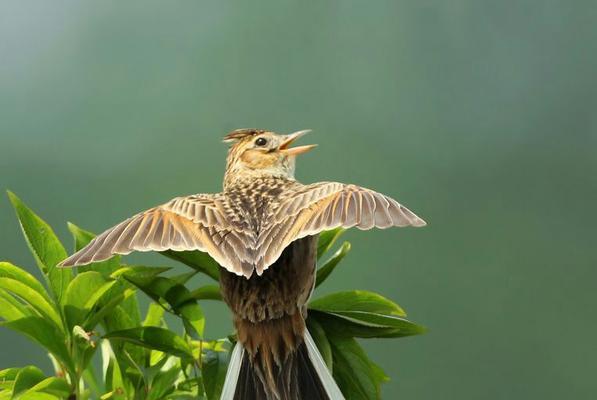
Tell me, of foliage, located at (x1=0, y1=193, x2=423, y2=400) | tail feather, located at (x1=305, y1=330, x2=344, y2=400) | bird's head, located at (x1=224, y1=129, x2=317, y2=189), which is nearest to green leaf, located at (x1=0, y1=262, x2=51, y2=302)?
foliage, located at (x1=0, y1=193, x2=423, y2=400)

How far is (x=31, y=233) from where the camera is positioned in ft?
3.85

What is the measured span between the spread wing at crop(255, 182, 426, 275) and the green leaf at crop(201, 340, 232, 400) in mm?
137

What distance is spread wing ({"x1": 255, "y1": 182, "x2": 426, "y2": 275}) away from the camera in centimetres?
107

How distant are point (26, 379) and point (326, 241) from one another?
52cm

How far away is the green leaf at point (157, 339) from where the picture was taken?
42.1 inches

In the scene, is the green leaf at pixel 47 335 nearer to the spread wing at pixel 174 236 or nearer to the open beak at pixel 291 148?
the spread wing at pixel 174 236

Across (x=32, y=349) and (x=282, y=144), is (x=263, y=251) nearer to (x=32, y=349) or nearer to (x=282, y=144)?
(x=282, y=144)

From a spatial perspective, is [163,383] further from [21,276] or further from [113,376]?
[21,276]

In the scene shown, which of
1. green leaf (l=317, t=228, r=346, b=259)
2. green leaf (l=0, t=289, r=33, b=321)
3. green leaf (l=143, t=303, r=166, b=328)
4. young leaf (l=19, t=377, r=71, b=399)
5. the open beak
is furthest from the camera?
the open beak

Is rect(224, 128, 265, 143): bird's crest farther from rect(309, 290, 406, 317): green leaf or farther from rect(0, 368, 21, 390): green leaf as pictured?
rect(0, 368, 21, 390): green leaf

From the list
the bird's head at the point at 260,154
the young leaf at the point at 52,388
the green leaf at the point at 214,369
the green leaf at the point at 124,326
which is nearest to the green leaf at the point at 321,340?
the green leaf at the point at 214,369

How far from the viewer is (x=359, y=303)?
3.92 feet

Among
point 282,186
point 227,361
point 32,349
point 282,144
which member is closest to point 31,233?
point 227,361

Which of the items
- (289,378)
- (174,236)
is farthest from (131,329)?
(289,378)
